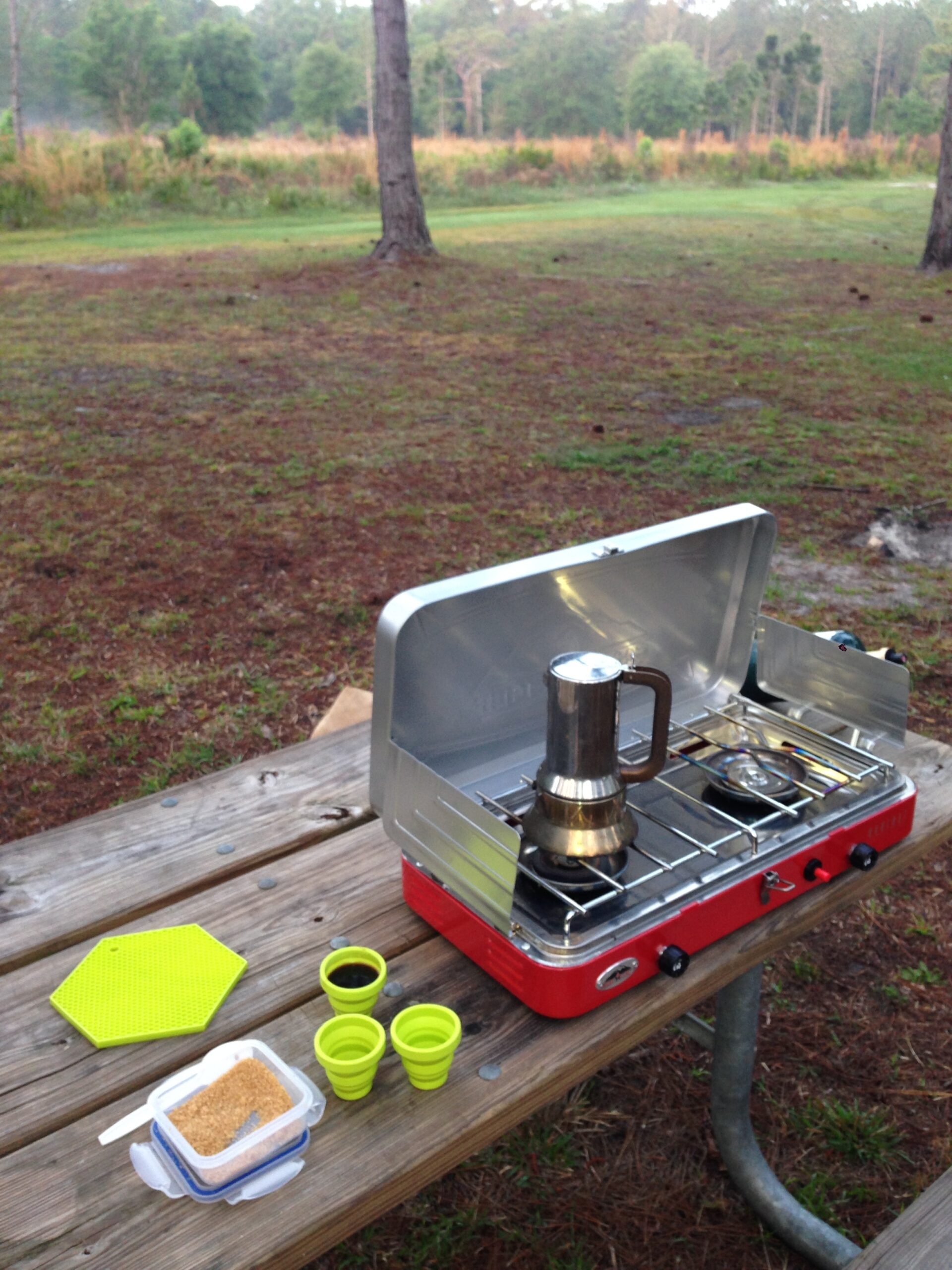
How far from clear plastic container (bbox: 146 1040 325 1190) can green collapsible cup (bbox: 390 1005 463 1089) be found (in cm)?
10

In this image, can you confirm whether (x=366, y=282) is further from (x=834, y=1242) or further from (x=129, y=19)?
(x=129, y=19)

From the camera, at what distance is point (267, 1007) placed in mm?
1208

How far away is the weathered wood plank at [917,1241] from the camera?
111 cm

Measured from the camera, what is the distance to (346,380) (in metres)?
6.94

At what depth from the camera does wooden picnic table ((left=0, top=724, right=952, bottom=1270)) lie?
950 millimetres

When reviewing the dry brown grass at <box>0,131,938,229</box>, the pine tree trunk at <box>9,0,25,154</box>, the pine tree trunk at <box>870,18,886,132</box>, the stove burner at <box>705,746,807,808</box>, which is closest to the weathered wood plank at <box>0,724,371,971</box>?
the stove burner at <box>705,746,807,808</box>

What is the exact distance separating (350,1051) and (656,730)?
1.66ft

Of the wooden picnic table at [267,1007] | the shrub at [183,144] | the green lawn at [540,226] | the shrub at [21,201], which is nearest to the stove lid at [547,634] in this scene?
the wooden picnic table at [267,1007]

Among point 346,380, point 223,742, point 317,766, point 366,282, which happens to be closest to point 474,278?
point 366,282

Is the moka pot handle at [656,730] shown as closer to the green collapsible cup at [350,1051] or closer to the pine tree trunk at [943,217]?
the green collapsible cup at [350,1051]

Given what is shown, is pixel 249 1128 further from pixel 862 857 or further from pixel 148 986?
pixel 862 857

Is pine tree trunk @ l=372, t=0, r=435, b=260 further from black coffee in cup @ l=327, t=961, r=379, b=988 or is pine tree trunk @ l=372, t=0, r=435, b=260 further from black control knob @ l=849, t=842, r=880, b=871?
black coffee in cup @ l=327, t=961, r=379, b=988

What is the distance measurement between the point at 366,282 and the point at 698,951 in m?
9.75

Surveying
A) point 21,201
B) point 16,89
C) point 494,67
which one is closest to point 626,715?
point 21,201
